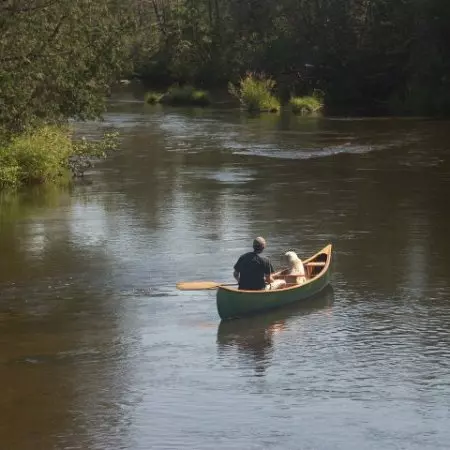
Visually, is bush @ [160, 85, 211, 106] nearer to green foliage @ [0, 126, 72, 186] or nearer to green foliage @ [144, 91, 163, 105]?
green foliage @ [144, 91, 163, 105]

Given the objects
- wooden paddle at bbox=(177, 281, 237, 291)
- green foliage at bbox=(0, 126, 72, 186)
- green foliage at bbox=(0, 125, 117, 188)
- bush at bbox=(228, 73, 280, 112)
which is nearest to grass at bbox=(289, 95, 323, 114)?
bush at bbox=(228, 73, 280, 112)

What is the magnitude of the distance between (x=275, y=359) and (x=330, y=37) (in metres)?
→ 64.3

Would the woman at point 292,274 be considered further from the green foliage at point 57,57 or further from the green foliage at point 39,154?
the green foliage at point 39,154

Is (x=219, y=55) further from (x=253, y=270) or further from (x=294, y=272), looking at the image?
(x=253, y=270)

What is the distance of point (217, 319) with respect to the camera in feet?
62.8

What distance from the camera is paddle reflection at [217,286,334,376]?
56.1 ft

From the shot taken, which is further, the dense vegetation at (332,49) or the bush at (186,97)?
the bush at (186,97)

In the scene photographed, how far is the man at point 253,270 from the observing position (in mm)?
18828

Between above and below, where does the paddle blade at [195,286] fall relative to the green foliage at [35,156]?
below

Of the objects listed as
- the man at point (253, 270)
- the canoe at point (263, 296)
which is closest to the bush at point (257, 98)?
the canoe at point (263, 296)

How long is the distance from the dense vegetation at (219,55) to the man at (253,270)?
1180 centimetres

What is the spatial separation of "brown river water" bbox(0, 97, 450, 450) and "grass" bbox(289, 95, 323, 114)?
30650 millimetres

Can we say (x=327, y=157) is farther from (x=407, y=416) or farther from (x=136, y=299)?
(x=407, y=416)

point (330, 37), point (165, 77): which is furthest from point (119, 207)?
point (165, 77)
